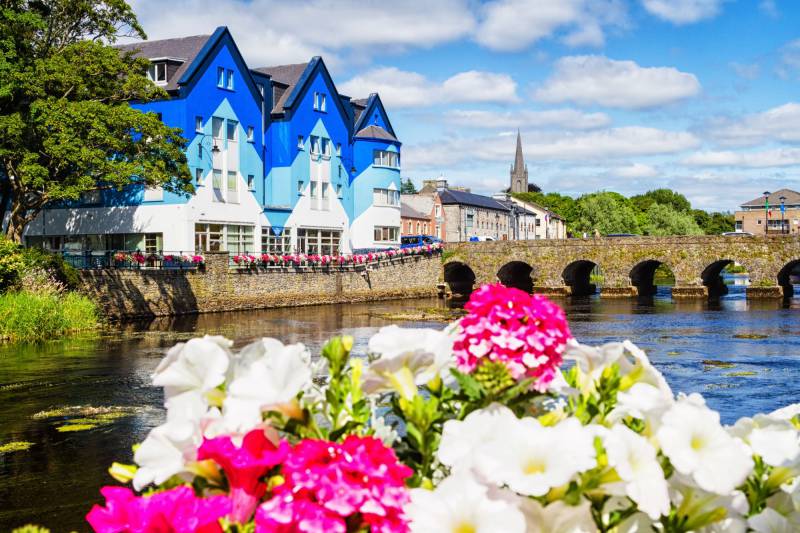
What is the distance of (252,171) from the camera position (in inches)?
2058

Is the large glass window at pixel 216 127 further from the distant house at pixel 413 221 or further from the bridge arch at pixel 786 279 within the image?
the distant house at pixel 413 221

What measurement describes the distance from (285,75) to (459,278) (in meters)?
25.8

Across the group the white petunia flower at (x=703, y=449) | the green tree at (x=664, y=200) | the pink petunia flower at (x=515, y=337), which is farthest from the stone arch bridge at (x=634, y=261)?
the green tree at (x=664, y=200)

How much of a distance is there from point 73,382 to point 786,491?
63.0 feet

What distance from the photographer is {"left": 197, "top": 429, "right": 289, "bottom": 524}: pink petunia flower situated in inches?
104

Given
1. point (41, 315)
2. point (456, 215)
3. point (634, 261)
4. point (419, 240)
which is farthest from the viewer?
point (456, 215)

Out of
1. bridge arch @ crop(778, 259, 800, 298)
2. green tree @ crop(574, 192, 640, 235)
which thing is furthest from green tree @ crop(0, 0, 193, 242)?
green tree @ crop(574, 192, 640, 235)

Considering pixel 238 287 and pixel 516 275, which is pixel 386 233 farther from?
A: pixel 238 287

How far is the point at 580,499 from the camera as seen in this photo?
8.79 feet

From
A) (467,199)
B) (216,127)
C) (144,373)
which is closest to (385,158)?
(216,127)

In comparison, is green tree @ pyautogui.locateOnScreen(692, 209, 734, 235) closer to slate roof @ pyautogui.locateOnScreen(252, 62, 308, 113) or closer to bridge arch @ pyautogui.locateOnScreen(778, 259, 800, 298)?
bridge arch @ pyautogui.locateOnScreen(778, 259, 800, 298)

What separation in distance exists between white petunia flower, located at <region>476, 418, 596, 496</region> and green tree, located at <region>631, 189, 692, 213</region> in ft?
513

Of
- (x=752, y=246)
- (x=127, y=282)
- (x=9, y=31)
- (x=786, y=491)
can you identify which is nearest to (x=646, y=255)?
(x=752, y=246)

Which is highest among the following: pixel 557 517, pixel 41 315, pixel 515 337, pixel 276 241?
pixel 276 241
